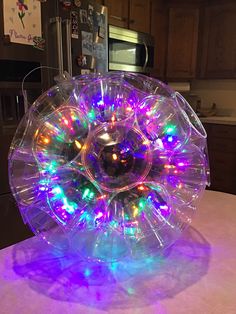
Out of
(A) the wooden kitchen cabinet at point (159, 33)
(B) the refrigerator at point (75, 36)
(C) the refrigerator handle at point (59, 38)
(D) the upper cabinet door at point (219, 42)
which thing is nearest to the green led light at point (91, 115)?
(B) the refrigerator at point (75, 36)

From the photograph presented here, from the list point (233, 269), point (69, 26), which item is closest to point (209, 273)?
point (233, 269)

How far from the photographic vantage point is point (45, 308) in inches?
19.7

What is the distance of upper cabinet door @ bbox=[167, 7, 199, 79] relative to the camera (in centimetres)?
328

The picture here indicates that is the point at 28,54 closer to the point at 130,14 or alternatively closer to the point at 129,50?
the point at 129,50

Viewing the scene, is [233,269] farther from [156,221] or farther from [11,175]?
[11,175]

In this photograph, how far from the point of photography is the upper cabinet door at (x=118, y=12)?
102 inches

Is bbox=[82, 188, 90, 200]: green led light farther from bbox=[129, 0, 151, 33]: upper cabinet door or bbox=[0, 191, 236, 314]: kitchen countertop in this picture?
bbox=[129, 0, 151, 33]: upper cabinet door

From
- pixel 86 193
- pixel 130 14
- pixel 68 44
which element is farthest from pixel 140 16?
pixel 86 193

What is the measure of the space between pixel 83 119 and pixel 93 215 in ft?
0.62

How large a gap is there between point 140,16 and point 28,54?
166 centimetres

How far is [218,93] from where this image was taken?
3596 mm

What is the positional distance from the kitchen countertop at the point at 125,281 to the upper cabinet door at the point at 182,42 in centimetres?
296

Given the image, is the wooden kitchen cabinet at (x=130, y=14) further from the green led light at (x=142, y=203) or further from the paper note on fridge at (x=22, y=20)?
the green led light at (x=142, y=203)

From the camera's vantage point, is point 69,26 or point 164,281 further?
point 69,26
